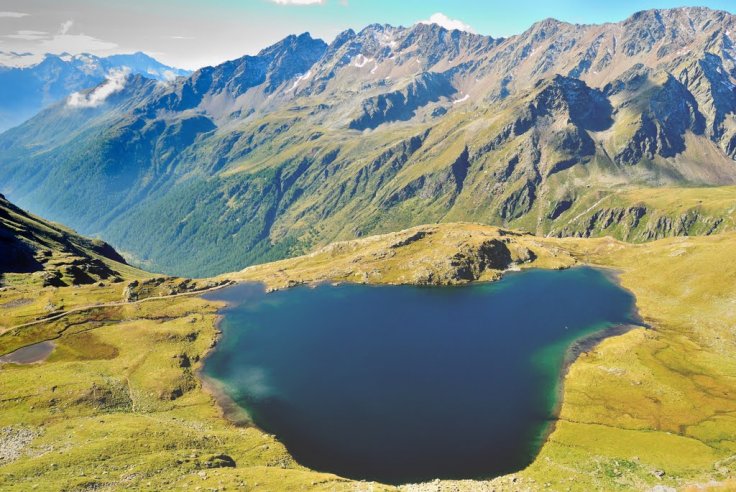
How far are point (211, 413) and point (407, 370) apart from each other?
173ft

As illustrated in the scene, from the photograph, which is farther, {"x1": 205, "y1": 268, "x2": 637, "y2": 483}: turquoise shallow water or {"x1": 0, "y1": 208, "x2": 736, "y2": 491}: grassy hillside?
{"x1": 205, "y1": 268, "x2": 637, "y2": 483}: turquoise shallow water

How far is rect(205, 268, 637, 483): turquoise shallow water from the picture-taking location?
9231 cm

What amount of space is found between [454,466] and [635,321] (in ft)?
374

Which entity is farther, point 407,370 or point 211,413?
point 407,370

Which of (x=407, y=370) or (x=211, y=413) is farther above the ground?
(x=407, y=370)

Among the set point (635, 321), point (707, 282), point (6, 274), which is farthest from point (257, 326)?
point (707, 282)

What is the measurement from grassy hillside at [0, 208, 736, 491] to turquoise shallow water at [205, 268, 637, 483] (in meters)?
6.64

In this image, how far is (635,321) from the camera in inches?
6452

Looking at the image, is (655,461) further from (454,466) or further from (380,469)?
(380,469)

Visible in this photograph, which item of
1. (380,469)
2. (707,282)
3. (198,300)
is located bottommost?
(380,469)

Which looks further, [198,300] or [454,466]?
[198,300]

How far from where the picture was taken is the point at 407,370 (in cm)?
12538

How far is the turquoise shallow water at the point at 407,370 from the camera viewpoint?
9231 cm

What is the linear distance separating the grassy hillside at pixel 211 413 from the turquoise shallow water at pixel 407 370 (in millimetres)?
6638
